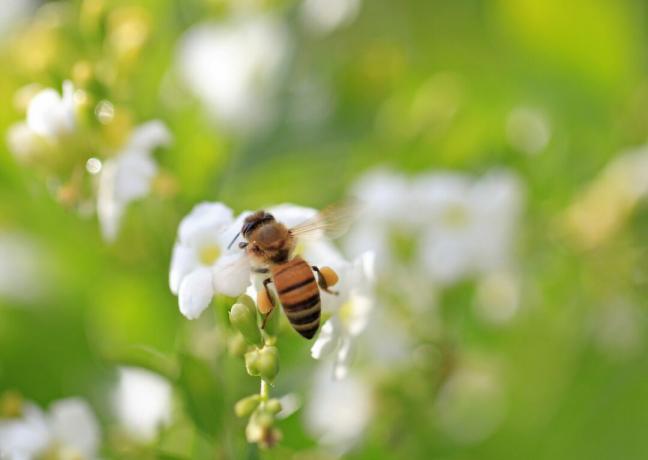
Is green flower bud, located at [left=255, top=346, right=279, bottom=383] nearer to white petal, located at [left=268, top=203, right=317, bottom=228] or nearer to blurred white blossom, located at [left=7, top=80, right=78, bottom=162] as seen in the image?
white petal, located at [left=268, top=203, right=317, bottom=228]

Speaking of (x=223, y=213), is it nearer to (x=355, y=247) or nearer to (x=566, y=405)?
(x=355, y=247)

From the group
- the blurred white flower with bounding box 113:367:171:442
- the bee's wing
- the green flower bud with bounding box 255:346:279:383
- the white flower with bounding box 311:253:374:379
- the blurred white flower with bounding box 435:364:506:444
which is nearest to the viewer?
the green flower bud with bounding box 255:346:279:383

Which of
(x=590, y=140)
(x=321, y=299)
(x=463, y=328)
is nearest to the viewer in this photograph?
(x=321, y=299)

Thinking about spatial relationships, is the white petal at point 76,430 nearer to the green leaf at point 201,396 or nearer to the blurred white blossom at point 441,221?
the green leaf at point 201,396

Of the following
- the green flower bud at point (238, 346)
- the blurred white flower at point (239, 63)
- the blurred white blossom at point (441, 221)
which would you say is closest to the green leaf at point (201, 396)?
the green flower bud at point (238, 346)

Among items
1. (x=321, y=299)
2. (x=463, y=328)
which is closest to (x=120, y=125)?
(x=321, y=299)

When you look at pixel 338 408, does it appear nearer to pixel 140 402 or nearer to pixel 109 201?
pixel 140 402

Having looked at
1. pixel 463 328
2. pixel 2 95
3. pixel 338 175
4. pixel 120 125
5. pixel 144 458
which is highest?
pixel 2 95

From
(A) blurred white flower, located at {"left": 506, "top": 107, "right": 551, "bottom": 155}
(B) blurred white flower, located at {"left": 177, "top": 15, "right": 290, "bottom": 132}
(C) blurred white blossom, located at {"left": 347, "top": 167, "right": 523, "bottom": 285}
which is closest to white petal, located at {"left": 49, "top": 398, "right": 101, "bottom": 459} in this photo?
(C) blurred white blossom, located at {"left": 347, "top": 167, "right": 523, "bottom": 285}
